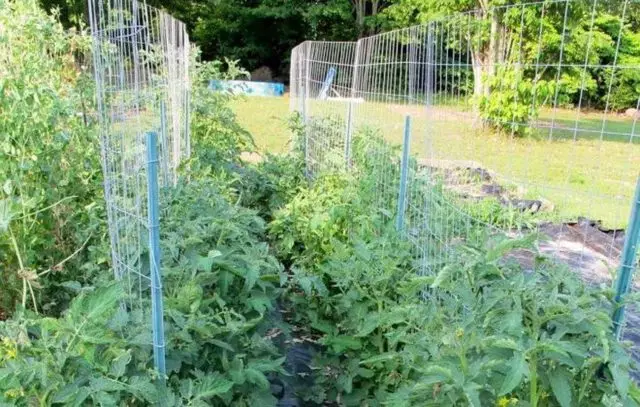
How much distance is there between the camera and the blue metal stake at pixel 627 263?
1.57 m

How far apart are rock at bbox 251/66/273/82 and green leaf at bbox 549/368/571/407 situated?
21.1 metres

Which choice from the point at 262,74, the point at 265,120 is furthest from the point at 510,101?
the point at 262,74

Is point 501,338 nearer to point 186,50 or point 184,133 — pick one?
point 184,133

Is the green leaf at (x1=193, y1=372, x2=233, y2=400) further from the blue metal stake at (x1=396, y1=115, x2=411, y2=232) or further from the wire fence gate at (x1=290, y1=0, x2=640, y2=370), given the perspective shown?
the blue metal stake at (x1=396, y1=115, x2=411, y2=232)

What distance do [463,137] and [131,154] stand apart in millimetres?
1967

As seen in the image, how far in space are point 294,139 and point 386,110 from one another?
245 centimetres

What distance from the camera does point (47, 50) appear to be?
3211 mm

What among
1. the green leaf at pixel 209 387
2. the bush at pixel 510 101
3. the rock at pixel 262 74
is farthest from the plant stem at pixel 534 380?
the rock at pixel 262 74

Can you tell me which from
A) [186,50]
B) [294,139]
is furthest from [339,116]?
[186,50]

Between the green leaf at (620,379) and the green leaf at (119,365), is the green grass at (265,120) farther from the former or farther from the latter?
the green leaf at (620,379)

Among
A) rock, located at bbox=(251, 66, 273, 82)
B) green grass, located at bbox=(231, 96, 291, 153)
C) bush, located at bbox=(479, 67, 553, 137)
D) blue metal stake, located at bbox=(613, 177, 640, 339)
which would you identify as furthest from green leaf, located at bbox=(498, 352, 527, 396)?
rock, located at bbox=(251, 66, 273, 82)

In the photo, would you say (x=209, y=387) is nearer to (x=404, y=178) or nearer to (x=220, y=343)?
(x=220, y=343)

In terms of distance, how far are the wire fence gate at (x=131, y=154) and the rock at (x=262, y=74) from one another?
18.6 meters

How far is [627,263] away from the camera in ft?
5.24
